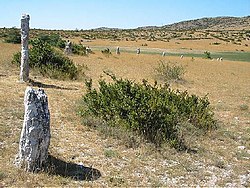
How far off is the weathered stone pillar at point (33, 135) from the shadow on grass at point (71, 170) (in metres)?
0.28

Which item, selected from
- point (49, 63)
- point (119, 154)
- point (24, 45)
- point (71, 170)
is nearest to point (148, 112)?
point (119, 154)

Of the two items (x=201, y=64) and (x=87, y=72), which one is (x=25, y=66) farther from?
(x=201, y=64)

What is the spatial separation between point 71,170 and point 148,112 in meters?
2.77

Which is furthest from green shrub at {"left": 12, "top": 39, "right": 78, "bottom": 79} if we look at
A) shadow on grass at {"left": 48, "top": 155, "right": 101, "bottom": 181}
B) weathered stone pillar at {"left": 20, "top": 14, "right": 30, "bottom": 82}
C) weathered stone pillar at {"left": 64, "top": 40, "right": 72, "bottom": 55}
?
shadow on grass at {"left": 48, "top": 155, "right": 101, "bottom": 181}

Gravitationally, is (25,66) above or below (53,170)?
above

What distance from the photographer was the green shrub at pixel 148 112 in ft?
28.6

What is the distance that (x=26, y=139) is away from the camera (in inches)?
247

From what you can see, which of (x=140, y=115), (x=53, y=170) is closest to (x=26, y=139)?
(x=53, y=170)

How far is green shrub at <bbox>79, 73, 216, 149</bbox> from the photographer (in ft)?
28.6

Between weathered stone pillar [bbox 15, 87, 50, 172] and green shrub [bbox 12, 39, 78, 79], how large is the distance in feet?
34.8

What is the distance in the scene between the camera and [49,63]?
1750 centimetres

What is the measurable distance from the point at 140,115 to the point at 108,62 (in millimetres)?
17178

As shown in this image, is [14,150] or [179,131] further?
[179,131]

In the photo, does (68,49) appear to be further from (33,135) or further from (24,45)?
(33,135)
